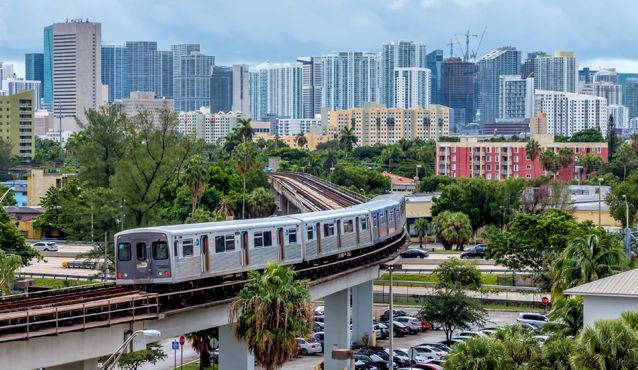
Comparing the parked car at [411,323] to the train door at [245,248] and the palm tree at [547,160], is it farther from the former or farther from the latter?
the palm tree at [547,160]

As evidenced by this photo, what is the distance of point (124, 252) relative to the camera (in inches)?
1409

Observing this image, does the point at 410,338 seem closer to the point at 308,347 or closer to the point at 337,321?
the point at 308,347

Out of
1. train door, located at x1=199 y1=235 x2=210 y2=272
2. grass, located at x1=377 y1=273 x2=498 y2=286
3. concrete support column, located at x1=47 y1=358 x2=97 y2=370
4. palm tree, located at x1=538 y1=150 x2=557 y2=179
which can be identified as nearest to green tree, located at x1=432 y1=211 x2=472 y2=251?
grass, located at x1=377 y1=273 x2=498 y2=286

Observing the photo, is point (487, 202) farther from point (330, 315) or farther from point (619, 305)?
point (619, 305)

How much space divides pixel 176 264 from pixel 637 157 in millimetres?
146649

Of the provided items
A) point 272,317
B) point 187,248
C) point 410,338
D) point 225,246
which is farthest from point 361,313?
point 272,317

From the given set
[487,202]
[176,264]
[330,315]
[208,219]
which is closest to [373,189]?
[487,202]

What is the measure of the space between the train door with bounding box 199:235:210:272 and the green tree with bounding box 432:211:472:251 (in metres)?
65.0

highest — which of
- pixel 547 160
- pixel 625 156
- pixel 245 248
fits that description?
pixel 625 156

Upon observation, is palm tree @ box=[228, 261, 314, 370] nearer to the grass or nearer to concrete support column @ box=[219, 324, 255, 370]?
concrete support column @ box=[219, 324, 255, 370]

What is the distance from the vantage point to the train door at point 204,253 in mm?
36531

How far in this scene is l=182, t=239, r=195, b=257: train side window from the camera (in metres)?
35.5

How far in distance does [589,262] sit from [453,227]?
59.8m

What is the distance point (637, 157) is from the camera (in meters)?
166
